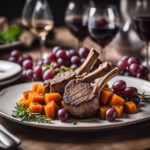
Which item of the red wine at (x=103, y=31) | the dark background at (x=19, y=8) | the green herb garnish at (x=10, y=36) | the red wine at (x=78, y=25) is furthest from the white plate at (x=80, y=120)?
the dark background at (x=19, y=8)

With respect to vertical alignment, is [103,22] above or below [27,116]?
above

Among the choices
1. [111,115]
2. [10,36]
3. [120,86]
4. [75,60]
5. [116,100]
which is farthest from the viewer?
[10,36]

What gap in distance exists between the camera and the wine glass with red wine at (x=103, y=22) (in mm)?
1580

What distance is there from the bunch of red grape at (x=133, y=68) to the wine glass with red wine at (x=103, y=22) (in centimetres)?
23

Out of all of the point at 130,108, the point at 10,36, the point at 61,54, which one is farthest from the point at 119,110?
the point at 10,36

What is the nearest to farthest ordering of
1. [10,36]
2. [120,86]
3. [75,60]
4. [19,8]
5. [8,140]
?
[8,140] < [120,86] < [75,60] < [10,36] < [19,8]

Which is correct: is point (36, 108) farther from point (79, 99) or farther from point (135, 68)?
point (135, 68)

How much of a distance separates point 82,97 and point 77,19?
1098 millimetres

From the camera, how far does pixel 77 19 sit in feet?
6.19

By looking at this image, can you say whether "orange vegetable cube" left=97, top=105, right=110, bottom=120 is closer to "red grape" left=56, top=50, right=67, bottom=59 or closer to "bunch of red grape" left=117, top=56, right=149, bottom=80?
"bunch of red grape" left=117, top=56, right=149, bottom=80

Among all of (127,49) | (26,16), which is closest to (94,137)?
(127,49)

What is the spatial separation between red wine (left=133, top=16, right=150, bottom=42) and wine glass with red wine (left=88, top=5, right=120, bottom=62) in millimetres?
147

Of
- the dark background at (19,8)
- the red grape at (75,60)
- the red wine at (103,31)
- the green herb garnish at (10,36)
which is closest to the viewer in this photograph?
the red grape at (75,60)

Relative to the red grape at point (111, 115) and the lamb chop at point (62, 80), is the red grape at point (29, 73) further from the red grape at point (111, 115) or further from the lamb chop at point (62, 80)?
the red grape at point (111, 115)
